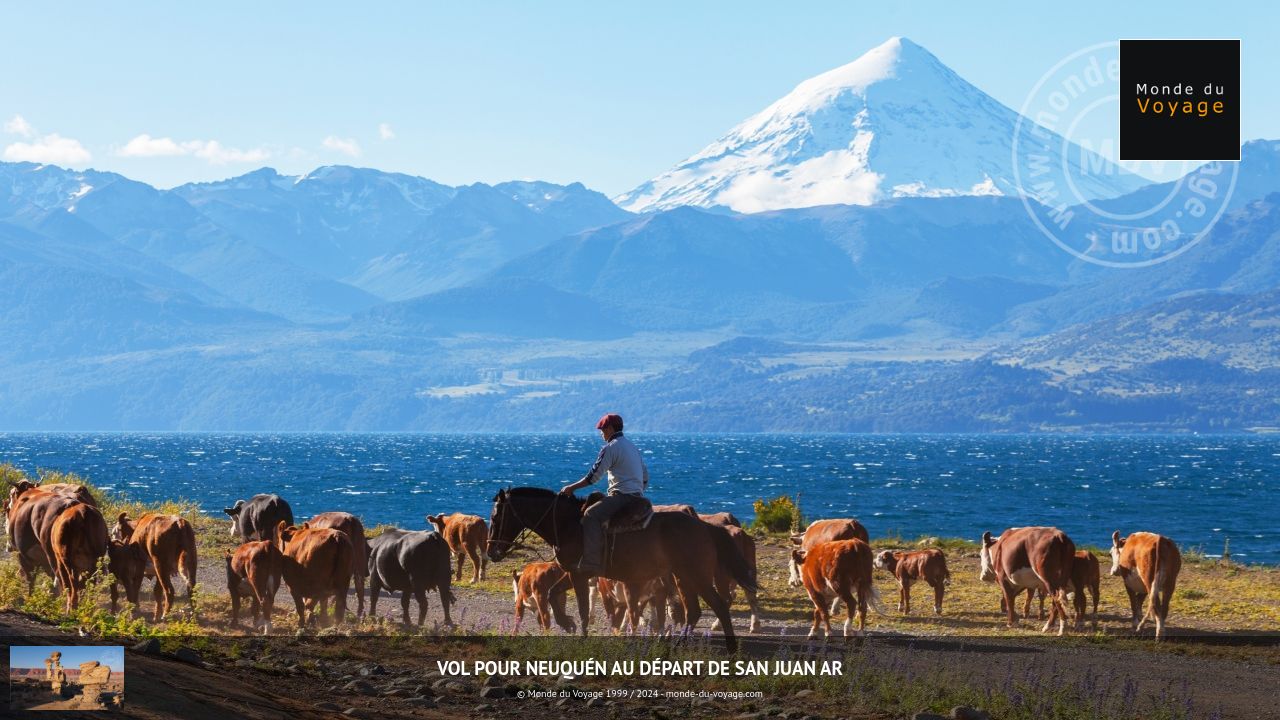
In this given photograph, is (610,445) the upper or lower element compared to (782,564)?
upper

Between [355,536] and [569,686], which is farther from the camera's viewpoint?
[355,536]

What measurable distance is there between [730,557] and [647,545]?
52.0 inches

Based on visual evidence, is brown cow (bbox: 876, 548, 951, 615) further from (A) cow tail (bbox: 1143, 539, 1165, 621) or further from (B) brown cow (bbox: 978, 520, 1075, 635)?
(A) cow tail (bbox: 1143, 539, 1165, 621)

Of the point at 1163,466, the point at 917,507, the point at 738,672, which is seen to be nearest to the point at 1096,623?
the point at 738,672

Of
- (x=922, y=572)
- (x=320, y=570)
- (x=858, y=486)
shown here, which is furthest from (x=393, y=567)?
(x=858, y=486)

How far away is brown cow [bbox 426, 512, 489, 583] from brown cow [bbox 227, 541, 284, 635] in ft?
32.6

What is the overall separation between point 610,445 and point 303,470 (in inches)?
4617

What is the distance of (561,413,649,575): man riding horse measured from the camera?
62.3 feet

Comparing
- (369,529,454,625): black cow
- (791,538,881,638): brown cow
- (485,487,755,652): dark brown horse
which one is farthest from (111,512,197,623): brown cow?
(791,538,881,638): brown cow

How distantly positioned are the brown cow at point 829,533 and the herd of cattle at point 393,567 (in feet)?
5.67

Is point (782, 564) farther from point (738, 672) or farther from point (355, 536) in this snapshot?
point (738, 672)

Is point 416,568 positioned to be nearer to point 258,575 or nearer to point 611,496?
point 258,575

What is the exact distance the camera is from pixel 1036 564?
23219 mm

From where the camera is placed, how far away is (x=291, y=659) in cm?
1702
